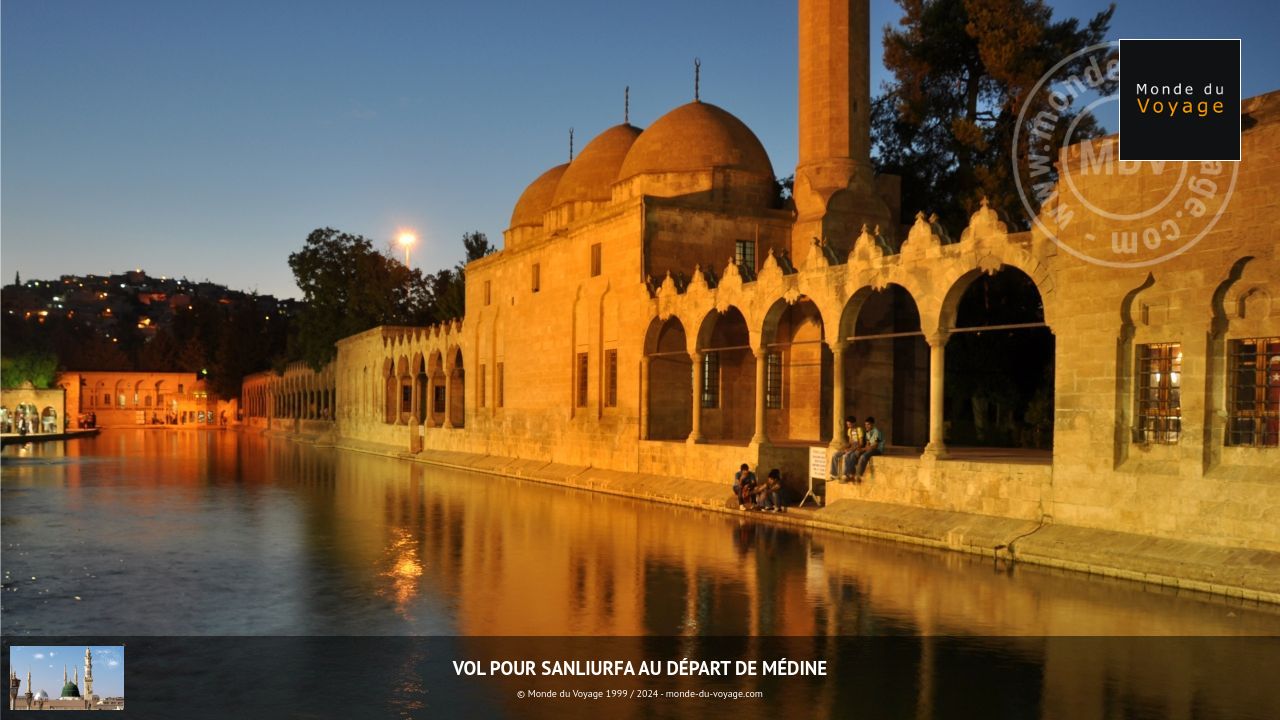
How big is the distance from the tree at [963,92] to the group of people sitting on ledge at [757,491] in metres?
13.9

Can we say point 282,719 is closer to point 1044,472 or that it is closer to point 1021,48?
point 1044,472

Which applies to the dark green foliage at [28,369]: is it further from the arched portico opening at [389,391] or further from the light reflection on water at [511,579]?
the light reflection on water at [511,579]

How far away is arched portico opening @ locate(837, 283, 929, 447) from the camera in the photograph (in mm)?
24781

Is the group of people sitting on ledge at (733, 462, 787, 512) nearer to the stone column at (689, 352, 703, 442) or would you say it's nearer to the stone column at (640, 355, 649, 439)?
the stone column at (689, 352, 703, 442)

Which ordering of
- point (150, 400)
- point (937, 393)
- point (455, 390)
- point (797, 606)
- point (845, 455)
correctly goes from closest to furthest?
point (797, 606), point (937, 393), point (845, 455), point (455, 390), point (150, 400)

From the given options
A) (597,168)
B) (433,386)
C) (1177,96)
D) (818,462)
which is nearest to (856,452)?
(818,462)

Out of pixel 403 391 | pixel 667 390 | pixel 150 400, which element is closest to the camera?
pixel 667 390

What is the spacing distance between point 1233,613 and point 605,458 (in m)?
17.9

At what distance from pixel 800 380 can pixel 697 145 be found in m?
7.31

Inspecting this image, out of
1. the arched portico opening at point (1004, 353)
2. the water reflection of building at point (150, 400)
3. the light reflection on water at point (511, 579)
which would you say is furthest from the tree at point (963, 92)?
the water reflection of building at point (150, 400)

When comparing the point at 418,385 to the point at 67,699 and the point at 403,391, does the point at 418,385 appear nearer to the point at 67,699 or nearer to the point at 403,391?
the point at 403,391

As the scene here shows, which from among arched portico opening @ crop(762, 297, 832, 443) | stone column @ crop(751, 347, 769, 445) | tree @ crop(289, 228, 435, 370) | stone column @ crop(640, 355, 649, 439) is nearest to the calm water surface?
stone column @ crop(751, 347, 769, 445)

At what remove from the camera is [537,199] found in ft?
128

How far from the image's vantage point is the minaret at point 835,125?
79.6 ft
